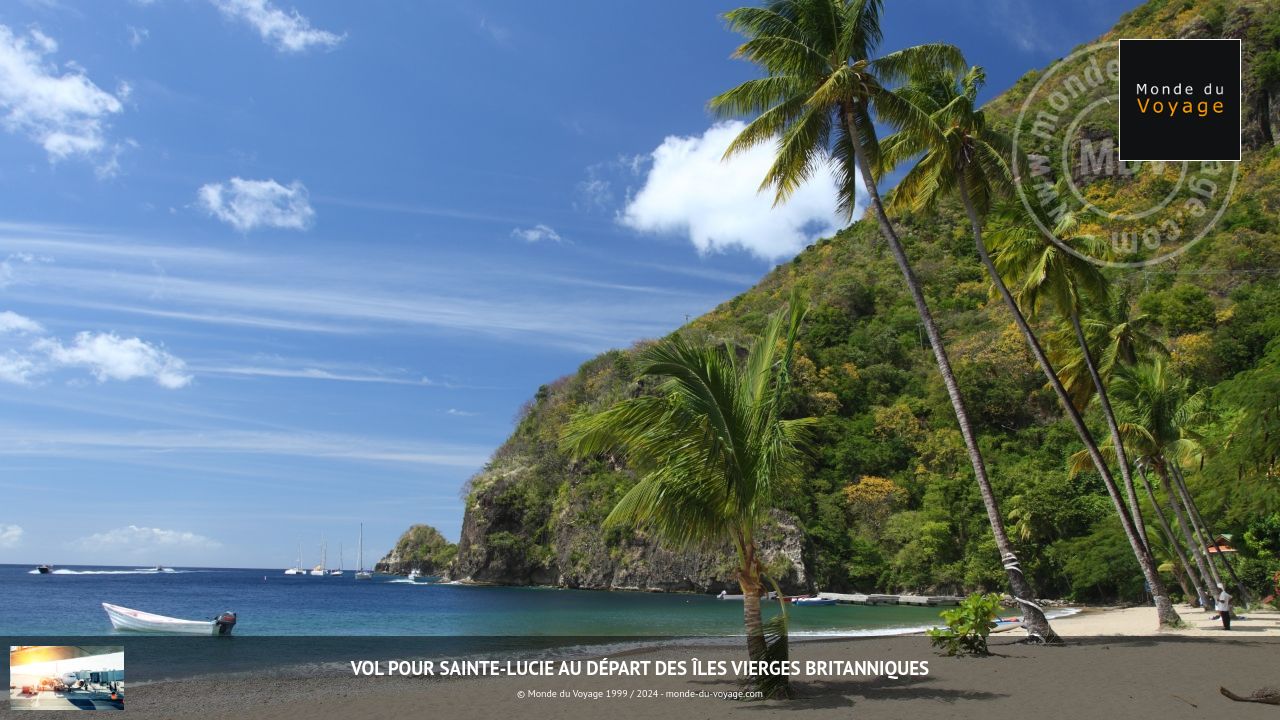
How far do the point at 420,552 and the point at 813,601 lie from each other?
110471mm

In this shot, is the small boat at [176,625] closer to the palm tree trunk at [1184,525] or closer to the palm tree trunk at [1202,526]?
the palm tree trunk at [1184,525]

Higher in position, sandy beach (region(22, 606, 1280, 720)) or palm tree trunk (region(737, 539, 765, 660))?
palm tree trunk (region(737, 539, 765, 660))

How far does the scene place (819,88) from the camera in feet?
51.0

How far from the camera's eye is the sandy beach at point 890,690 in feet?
32.9

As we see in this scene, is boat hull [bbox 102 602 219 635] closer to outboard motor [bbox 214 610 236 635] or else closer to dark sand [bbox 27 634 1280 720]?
outboard motor [bbox 214 610 236 635]

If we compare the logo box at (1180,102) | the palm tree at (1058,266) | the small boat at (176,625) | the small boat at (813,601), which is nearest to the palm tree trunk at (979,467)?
the palm tree at (1058,266)

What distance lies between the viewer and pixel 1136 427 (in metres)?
21.8

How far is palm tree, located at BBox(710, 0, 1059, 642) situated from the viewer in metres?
15.8

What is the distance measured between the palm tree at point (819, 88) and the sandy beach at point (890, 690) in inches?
101

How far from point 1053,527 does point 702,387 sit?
134 feet

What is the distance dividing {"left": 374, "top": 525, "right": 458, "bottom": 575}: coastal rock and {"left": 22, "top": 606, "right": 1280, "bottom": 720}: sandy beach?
105318mm

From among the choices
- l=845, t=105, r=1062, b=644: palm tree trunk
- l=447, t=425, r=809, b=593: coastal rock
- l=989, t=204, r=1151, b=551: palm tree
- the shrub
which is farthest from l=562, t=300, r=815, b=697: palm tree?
l=447, t=425, r=809, b=593: coastal rock

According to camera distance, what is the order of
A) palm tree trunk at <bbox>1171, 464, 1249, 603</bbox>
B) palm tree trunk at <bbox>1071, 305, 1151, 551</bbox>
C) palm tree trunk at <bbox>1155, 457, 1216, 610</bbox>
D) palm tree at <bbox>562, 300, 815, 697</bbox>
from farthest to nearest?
palm tree trunk at <bbox>1171, 464, 1249, 603</bbox>, palm tree trunk at <bbox>1155, 457, 1216, 610</bbox>, palm tree trunk at <bbox>1071, 305, 1151, 551</bbox>, palm tree at <bbox>562, 300, 815, 697</bbox>

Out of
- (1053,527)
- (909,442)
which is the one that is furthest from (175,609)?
(1053,527)
